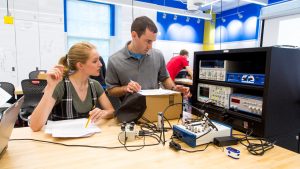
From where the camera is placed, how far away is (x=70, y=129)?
110cm

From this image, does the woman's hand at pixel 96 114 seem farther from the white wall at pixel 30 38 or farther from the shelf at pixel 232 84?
the white wall at pixel 30 38

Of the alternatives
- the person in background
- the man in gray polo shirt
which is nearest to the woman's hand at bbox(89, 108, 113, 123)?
the person in background

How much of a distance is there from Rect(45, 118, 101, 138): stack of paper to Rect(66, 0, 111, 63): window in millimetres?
4023

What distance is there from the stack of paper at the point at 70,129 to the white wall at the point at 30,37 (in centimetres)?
367

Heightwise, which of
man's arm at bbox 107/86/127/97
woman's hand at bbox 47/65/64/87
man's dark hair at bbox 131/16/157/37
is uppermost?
man's dark hair at bbox 131/16/157/37

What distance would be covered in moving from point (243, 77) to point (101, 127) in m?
0.88

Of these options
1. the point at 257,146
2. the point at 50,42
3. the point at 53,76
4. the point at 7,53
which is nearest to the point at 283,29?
the point at 257,146

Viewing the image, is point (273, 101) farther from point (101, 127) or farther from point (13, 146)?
point (13, 146)

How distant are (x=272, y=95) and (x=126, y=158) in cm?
78

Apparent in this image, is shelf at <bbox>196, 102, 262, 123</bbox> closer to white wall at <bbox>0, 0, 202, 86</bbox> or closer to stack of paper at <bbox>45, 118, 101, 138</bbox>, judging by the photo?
stack of paper at <bbox>45, 118, 101, 138</bbox>

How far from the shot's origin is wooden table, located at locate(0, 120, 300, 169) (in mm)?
775

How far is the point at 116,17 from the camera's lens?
5.31 metres

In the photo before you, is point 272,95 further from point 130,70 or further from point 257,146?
point 130,70

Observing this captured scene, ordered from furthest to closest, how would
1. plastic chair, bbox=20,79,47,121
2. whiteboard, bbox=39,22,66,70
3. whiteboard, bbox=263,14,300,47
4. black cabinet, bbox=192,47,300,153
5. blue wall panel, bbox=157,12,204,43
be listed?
1. blue wall panel, bbox=157,12,204,43
2. whiteboard, bbox=39,22,66,70
3. whiteboard, bbox=263,14,300,47
4. plastic chair, bbox=20,79,47,121
5. black cabinet, bbox=192,47,300,153
